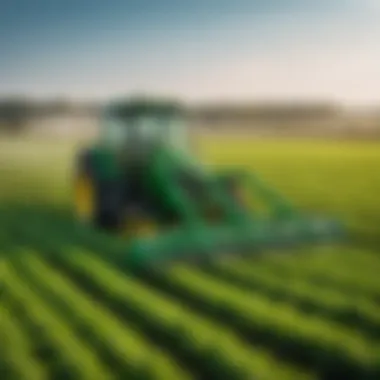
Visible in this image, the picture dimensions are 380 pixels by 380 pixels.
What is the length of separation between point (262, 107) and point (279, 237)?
0.30 metres

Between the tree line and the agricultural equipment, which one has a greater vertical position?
the tree line

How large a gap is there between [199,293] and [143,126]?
376 mm

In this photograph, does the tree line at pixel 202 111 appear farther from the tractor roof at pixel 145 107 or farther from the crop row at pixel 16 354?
the crop row at pixel 16 354

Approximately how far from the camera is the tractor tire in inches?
60.3

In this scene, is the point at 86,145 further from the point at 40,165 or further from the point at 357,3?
the point at 357,3

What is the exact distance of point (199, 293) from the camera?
4.76 ft

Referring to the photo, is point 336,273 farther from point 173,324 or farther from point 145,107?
point 145,107

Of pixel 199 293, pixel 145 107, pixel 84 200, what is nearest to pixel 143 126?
pixel 145 107

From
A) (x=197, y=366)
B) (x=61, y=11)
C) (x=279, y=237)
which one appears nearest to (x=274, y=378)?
(x=197, y=366)

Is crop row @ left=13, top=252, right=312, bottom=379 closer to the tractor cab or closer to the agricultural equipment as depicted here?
the agricultural equipment

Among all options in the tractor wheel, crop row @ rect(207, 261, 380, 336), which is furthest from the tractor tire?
crop row @ rect(207, 261, 380, 336)

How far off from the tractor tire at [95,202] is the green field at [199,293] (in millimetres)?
31

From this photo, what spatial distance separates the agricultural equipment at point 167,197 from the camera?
1.47m

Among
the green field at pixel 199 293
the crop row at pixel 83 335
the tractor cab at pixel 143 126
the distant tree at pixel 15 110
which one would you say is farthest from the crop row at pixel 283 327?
the distant tree at pixel 15 110
